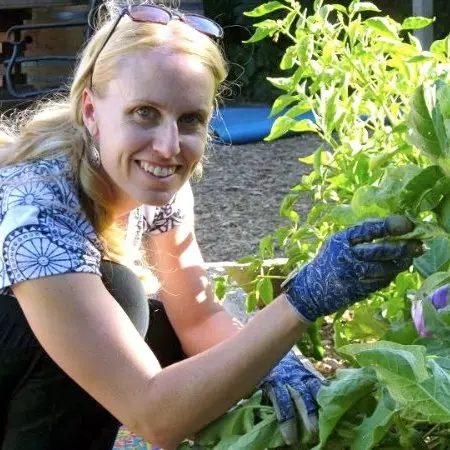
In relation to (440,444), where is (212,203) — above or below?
below

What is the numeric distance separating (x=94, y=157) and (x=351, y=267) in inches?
25.5

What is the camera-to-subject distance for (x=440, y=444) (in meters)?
1.53

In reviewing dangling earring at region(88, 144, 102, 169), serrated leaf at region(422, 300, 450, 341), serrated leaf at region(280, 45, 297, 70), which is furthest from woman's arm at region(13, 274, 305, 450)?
serrated leaf at region(280, 45, 297, 70)

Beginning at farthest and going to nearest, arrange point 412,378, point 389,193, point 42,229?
point 42,229 → point 389,193 → point 412,378

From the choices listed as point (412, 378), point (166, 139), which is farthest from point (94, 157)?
point (412, 378)

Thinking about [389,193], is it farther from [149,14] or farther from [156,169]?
[149,14]

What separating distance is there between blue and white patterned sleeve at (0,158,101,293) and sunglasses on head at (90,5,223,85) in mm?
266

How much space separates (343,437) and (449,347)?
29 centimetres

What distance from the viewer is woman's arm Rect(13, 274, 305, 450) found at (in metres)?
1.67

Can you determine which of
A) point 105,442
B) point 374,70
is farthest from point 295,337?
point 374,70

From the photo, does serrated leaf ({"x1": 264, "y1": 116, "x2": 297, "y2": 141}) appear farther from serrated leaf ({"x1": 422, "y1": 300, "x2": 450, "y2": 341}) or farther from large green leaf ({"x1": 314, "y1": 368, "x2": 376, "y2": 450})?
serrated leaf ({"x1": 422, "y1": 300, "x2": 450, "y2": 341})

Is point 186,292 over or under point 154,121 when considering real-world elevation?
under

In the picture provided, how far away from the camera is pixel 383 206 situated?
157 centimetres

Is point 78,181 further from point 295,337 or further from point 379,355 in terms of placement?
point 379,355
